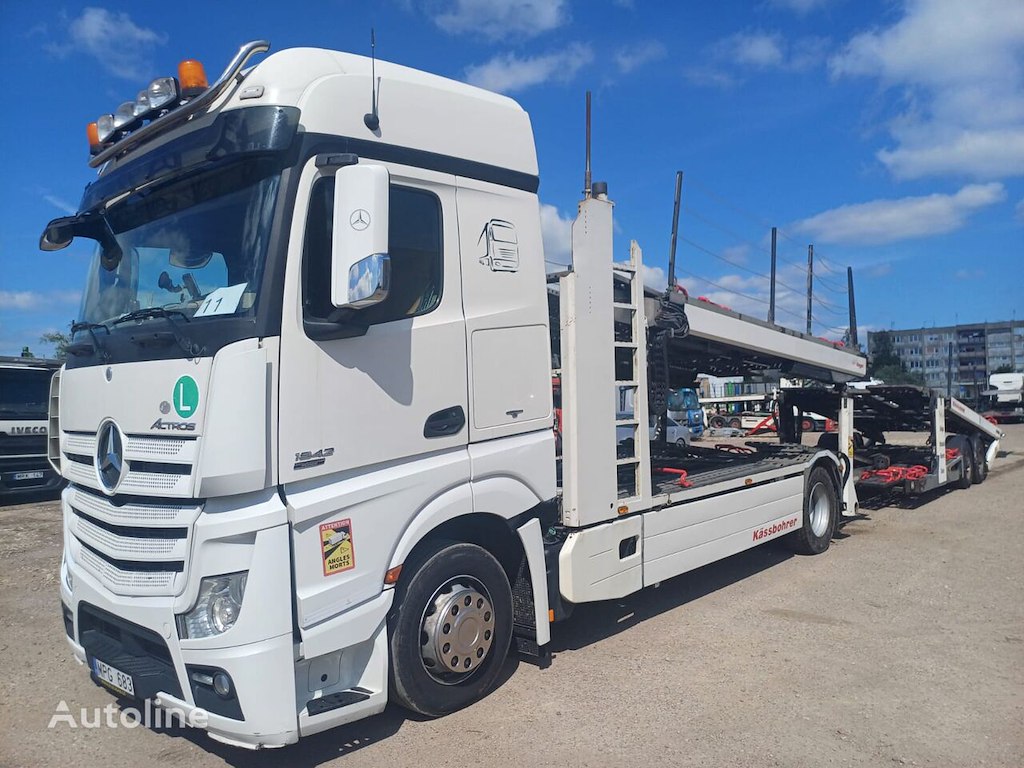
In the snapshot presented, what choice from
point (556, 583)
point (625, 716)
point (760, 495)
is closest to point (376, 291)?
point (556, 583)

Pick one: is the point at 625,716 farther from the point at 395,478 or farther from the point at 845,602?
the point at 845,602

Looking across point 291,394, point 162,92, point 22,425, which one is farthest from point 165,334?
point 22,425

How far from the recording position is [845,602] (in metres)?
6.66

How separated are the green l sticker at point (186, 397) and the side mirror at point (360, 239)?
Answer: 745 millimetres

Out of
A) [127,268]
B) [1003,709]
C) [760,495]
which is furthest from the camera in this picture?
[760,495]

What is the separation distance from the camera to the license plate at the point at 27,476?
500 inches

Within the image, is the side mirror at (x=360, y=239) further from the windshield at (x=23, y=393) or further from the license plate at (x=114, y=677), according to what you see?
the windshield at (x=23, y=393)

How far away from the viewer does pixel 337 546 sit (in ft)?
11.9

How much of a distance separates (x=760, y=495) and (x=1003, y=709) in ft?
9.65

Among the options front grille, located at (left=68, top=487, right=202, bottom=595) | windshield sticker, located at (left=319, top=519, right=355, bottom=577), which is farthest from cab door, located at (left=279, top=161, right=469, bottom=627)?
front grille, located at (left=68, top=487, right=202, bottom=595)

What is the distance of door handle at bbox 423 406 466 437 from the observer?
13.5ft

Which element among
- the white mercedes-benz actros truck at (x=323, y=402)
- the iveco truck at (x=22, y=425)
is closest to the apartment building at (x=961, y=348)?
the iveco truck at (x=22, y=425)

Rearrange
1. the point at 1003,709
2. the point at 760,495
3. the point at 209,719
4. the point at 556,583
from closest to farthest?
the point at 209,719 → the point at 1003,709 → the point at 556,583 → the point at 760,495

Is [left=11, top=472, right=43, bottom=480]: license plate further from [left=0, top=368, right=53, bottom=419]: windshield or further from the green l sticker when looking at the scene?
the green l sticker
